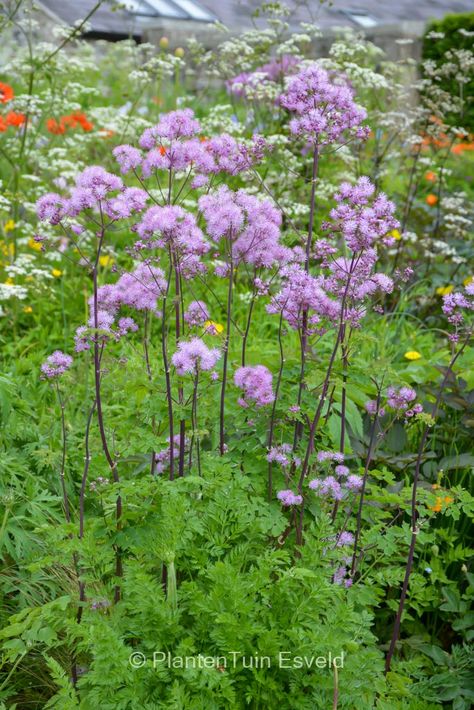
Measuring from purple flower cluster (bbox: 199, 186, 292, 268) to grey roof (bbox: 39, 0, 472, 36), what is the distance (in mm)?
7793

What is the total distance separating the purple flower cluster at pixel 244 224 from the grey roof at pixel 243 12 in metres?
7.79

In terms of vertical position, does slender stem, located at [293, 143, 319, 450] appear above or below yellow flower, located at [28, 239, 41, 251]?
above

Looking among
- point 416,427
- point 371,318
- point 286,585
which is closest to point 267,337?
point 371,318

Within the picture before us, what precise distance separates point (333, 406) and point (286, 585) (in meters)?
0.82

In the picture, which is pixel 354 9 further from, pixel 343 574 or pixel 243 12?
pixel 343 574

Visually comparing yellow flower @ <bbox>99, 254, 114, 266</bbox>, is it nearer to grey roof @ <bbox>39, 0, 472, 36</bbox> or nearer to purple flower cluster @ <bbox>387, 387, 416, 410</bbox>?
purple flower cluster @ <bbox>387, 387, 416, 410</bbox>

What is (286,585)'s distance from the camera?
1.96m

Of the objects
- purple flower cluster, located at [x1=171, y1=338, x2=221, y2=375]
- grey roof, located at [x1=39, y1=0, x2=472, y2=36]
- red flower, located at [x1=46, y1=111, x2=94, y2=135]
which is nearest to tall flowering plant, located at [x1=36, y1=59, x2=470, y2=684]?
purple flower cluster, located at [x1=171, y1=338, x2=221, y2=375]

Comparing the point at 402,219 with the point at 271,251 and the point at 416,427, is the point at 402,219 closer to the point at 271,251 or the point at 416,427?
the point at 416,427

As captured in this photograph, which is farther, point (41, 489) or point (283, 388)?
point (41, 489)

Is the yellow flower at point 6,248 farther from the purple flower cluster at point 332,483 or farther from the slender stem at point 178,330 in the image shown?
the purple flower cluster at point 332,483

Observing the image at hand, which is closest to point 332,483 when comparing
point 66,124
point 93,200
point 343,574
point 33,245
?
point 343,574

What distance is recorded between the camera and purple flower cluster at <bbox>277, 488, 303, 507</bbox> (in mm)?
2203

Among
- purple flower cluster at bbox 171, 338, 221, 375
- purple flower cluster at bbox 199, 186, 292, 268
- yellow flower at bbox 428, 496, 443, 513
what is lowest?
yellow flower at bbox 428, 496, 443, 513
